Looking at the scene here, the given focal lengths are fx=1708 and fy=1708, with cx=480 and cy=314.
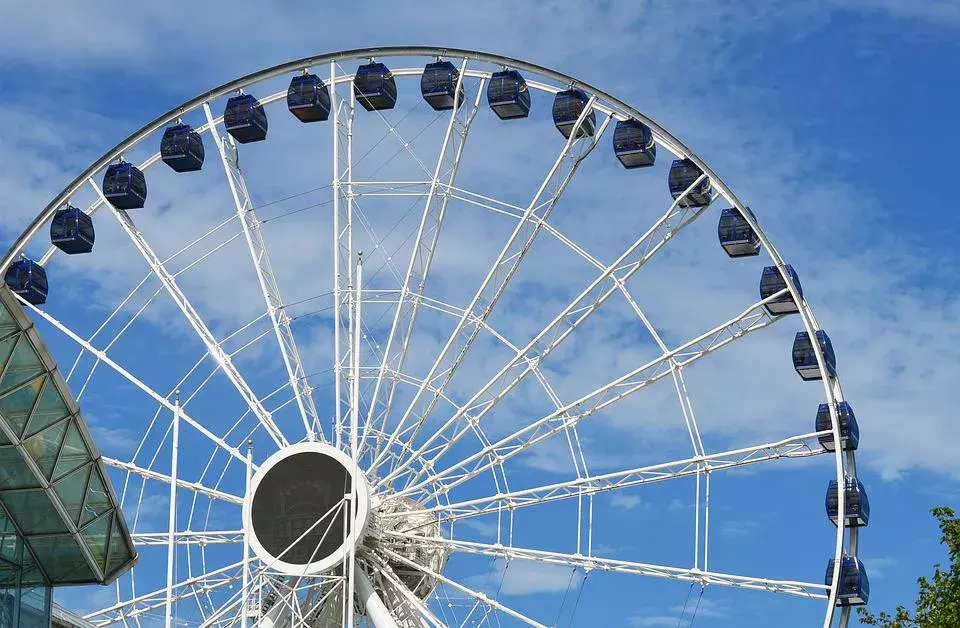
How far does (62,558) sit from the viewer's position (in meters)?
32.1

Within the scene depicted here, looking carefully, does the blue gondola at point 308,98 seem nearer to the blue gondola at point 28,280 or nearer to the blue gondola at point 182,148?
the blue gondola at point 182,148

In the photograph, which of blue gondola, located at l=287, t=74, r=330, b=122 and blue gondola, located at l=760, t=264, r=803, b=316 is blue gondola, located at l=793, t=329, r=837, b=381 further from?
blue gondola, located at l=287, t=74, r=330, b=122

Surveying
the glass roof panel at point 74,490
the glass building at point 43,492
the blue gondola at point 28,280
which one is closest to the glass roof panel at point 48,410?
the glass building at point 43,492

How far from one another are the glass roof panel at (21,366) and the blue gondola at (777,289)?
25.5 metres

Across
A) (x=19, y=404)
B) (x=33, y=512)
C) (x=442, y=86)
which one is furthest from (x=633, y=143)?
(x=19, y=404)

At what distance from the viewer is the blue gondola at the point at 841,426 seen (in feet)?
157

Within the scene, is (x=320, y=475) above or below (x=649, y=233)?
below

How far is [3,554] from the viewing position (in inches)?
1189

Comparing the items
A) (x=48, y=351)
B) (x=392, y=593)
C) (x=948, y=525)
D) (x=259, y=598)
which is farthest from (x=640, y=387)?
(x=48, y=351)

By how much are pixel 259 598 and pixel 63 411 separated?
1675cm

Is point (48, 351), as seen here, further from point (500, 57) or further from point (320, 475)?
point (500, 57)

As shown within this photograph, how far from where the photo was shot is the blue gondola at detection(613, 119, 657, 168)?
49938 millimetres

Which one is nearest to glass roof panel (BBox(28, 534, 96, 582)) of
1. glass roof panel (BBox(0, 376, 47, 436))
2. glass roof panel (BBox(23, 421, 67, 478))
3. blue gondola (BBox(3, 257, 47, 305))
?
glass roof panel (BBox(23, 421, 67, 478))

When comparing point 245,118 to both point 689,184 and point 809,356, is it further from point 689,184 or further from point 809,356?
point 809,356
